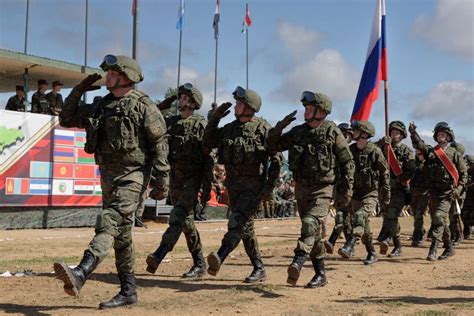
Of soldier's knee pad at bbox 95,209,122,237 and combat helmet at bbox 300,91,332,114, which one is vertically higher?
combat helmet at bbox 300,91,332,114

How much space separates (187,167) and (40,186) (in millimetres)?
10243

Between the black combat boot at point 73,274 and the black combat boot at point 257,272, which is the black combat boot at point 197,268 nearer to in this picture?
the black combat boot at point 257,272

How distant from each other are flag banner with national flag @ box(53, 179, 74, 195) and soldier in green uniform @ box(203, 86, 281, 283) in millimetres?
10616

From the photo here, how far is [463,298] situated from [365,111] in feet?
18.1

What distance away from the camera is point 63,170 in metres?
18.1

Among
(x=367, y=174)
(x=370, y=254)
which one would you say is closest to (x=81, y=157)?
(x=370, y=254)

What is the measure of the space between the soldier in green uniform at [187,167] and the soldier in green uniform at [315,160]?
1.01 m

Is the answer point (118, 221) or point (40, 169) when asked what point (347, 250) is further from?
point (40, 169)

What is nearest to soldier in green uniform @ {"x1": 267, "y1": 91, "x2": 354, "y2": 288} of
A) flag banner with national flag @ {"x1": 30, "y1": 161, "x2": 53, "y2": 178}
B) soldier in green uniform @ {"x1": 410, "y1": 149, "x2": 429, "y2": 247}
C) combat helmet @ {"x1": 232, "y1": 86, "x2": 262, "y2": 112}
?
combat helmet @ {"x1": 232, "y1": 86, "x2": 262, "y2": 112}

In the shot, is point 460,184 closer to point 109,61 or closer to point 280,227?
point 109,61

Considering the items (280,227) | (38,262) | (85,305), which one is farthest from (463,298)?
(280,227)

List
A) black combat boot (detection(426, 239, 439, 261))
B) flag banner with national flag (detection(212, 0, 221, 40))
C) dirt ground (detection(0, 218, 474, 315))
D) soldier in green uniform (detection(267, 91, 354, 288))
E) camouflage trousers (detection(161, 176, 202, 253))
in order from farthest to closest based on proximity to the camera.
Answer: flag banner with national flag (detection(212, 0, 221, 40))
black combat boot (detection(426, 239, 439, 261))
camouflage trousers (detection(161, 176, 202, 253))
soldier in green uniform (detection(267, 91, 354, 288))
dirt ground (detection(0, 218, 474, 315))

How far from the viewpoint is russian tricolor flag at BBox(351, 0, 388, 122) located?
41.1ft

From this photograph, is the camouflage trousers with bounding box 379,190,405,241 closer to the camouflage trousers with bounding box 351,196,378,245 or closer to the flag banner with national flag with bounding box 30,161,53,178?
the camouflage trousers with bounding box 351,196,378,245
